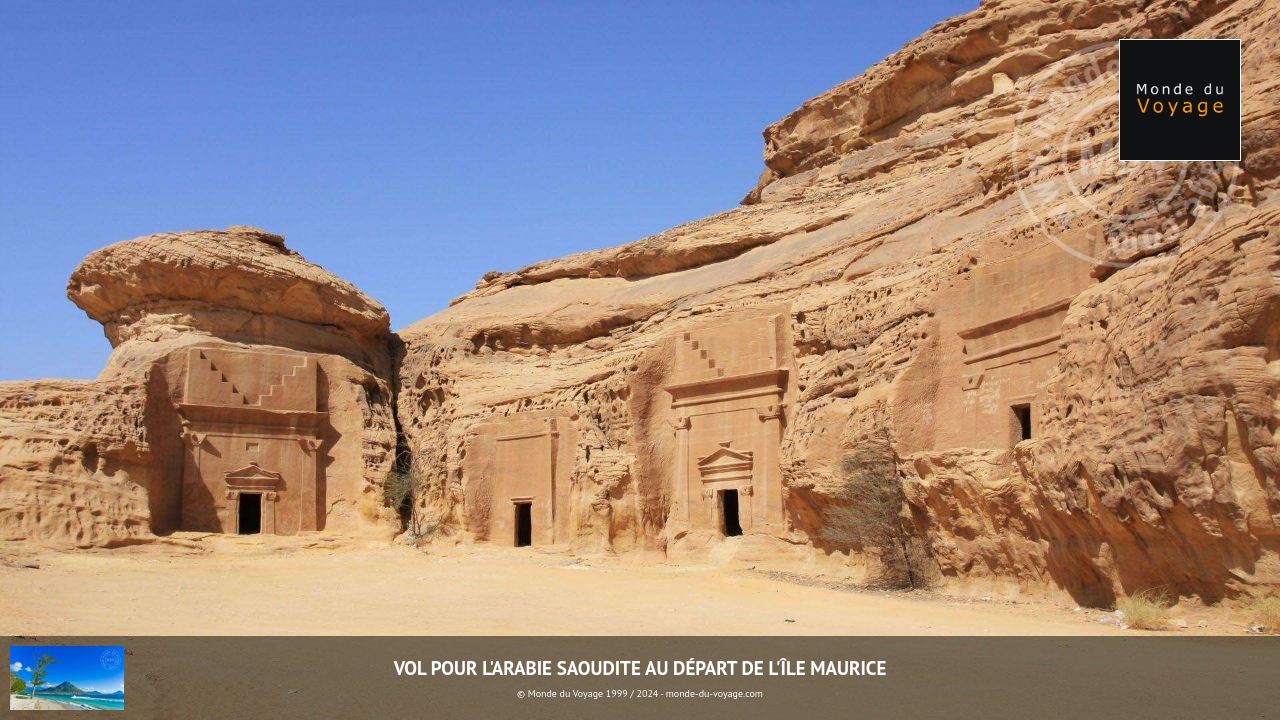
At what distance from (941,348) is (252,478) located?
1907 centimetres

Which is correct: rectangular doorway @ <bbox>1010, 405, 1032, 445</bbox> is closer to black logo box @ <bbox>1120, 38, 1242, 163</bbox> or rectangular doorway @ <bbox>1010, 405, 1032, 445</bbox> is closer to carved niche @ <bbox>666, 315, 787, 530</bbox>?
black logo box @ <bbox>1120, 38, 1242, 163</bbox>

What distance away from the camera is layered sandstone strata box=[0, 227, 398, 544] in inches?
1119

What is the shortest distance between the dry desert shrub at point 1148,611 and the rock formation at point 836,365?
0.64ft

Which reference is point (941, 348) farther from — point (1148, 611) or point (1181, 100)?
point (1148, 611)

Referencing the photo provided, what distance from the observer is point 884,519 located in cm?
2105

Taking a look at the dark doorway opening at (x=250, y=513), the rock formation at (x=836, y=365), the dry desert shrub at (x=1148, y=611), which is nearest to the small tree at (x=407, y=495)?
the rock formation at (x=836, y=365)

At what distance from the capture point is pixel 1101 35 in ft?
95.3

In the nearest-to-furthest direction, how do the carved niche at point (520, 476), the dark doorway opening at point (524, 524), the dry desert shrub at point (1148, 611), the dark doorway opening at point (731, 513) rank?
the dry desert shrub at point (1148, 611) < the dark doorway opening at point (731, 513) < the carved niche at point (520, 476) < the dark doorway opening at point (524, 524)

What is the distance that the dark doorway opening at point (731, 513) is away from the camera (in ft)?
88.6
